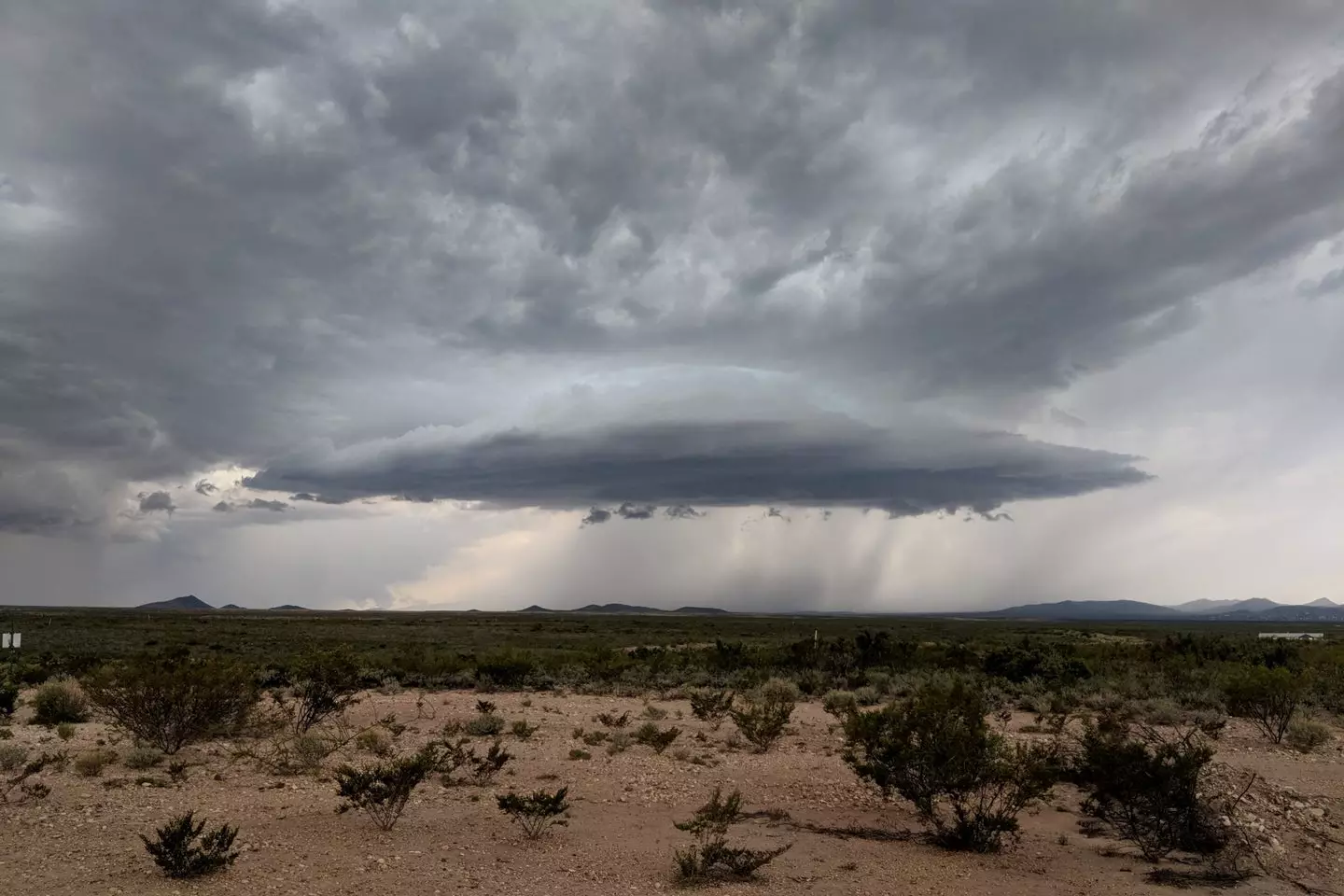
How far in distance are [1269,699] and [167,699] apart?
896 inches

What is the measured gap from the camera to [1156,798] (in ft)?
34.4

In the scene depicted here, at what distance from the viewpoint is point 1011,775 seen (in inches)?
428

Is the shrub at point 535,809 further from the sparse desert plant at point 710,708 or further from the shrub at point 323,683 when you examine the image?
the sparse desert plant at point 710,708

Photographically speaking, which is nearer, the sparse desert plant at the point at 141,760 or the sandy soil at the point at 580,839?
the sandy soil at the point at 580,839

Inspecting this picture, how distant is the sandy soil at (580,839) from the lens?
29.8ft

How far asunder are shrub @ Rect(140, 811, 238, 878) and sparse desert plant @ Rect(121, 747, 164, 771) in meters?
5.80

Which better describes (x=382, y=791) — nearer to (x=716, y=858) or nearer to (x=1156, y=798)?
(x=716, y=858)

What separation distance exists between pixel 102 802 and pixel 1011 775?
39.6ft

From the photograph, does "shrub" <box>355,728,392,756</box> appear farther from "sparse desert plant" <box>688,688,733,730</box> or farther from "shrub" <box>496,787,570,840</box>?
"sparse desert plant" <box>688,688,733,730</box>

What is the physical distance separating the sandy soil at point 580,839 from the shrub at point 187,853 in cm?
16

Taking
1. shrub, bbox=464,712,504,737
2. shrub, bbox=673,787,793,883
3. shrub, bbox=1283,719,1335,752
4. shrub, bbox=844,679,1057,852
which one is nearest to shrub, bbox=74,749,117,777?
shrub, bbox=464,712,504,737

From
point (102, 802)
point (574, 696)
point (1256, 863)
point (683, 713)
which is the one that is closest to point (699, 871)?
point (1256, 863)

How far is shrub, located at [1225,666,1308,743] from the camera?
19.1 m

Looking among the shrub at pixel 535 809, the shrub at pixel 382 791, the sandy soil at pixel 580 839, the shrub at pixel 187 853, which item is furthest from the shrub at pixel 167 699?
the shrub at pixel 535 809
